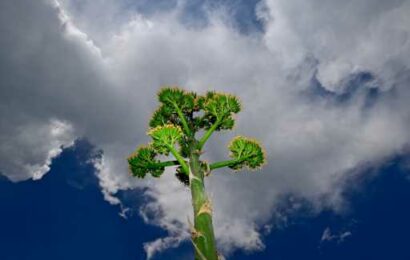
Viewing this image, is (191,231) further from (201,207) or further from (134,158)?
(134,158)

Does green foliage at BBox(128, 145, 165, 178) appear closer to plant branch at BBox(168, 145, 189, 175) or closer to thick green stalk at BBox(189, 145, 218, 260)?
plant branch at BBox(168, 145, 189, 175)

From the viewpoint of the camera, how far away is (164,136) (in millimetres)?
10703

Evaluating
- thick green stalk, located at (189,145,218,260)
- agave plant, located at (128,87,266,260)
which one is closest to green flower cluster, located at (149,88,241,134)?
agave plant, located at (128,87,266,260)

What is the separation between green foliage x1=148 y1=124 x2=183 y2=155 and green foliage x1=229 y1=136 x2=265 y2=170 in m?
1.89

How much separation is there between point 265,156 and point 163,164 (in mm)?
3226

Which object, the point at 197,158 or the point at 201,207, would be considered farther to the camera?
the point at 197,158

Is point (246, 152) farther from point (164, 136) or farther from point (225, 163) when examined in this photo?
point (164, 136)

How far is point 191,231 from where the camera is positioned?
8633 millimetres

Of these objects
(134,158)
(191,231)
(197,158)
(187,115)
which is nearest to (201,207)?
(191,231)

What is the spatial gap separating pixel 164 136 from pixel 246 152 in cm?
266

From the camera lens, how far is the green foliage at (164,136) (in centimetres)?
1069

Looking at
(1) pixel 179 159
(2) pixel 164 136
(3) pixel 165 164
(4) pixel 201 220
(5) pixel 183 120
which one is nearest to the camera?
(4) pixel 201 220

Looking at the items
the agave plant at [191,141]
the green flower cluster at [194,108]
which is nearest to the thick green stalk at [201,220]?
the agave plant at [191,141]

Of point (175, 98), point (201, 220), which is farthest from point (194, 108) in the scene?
point (201, 220)
